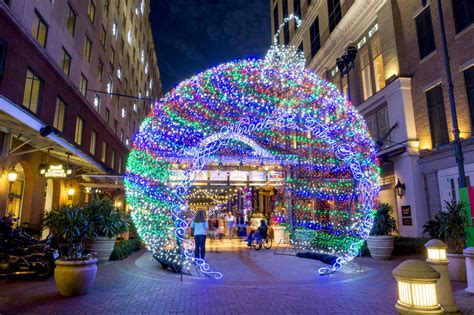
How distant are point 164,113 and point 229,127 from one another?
91.5 inches

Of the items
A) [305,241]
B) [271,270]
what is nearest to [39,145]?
[271,270]

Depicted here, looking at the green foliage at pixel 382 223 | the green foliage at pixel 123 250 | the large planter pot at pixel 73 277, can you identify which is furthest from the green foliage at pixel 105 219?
the green foliage at pixel 382 223

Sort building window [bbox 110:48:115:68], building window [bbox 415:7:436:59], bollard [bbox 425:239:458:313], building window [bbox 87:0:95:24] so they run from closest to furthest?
bollard [bbox 425:239:458:313] < building window [bbox 415:7:436:59] < building window [bbox 87:0:95:24] < building window [bbox 110:48:115:68]

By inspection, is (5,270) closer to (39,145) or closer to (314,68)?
(39,145)

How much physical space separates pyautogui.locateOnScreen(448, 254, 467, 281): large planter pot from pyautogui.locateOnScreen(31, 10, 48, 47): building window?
56.3 ft

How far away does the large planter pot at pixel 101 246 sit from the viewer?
38.3 ft

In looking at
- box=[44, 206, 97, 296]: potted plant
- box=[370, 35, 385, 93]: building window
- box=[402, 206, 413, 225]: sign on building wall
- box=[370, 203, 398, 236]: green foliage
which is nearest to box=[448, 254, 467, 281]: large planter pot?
box=[370, 203, 398, 236]: green foliage

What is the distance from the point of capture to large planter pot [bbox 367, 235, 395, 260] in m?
12.8

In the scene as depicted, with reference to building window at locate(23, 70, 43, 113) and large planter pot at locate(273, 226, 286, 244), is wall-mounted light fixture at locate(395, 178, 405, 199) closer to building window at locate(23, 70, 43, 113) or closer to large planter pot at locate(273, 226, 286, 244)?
large planter pot at locate(273, 226, 286, 244)

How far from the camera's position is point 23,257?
9.05 meters

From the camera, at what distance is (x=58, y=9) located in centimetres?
1691

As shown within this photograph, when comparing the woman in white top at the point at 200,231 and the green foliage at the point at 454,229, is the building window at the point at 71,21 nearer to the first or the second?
the woman in white top at the point at 200,231

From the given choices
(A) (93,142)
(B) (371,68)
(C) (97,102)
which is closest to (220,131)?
(B) (371,68)

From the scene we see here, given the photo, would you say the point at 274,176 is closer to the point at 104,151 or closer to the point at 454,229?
the point at 454,229
